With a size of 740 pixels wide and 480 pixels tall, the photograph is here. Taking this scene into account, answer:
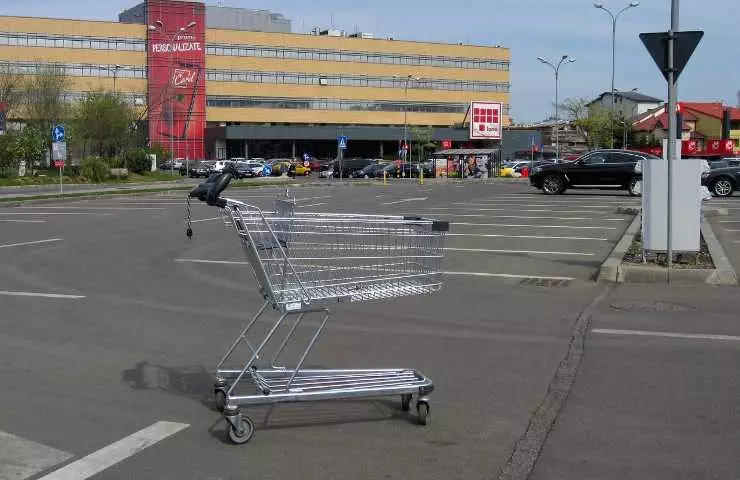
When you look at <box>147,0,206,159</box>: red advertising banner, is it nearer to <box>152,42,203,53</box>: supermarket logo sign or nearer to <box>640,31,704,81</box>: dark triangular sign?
<box>152,42,203,53</box>: supermarket logo sign

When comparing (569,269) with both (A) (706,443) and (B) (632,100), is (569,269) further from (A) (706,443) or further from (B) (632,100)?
(B) (632,100)

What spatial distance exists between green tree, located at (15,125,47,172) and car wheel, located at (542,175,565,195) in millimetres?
34687

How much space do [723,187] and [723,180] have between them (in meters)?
0.28

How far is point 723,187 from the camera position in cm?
3488

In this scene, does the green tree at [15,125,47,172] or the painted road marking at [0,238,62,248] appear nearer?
the painted road marking at [0,238,62,248]

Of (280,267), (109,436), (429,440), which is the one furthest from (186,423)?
(429,440)

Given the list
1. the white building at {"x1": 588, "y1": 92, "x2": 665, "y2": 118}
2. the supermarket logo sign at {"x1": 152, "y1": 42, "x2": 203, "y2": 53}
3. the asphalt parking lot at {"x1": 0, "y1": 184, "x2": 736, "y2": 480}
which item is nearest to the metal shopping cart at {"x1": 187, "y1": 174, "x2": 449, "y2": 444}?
the asphalt parking lot at {"x1": 0, "y1": 184, "x2": 736, "y2": 480}

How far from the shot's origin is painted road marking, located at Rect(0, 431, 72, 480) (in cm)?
492

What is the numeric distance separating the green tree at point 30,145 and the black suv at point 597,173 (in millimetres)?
35080

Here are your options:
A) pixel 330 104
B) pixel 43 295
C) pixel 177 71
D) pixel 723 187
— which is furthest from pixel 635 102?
pixel 43 295

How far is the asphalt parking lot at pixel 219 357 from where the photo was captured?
513 centimetres

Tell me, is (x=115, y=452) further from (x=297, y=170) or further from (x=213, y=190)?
(x=297, y=170)

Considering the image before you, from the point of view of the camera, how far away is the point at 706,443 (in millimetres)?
5332

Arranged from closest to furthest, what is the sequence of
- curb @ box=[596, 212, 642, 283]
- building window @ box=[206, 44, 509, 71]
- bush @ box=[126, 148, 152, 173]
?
curb @ box=[596, 212, 642, 283], bush @ box=[126, 148, 152, 173], building window @ box=[206, 44, 509, 71]
